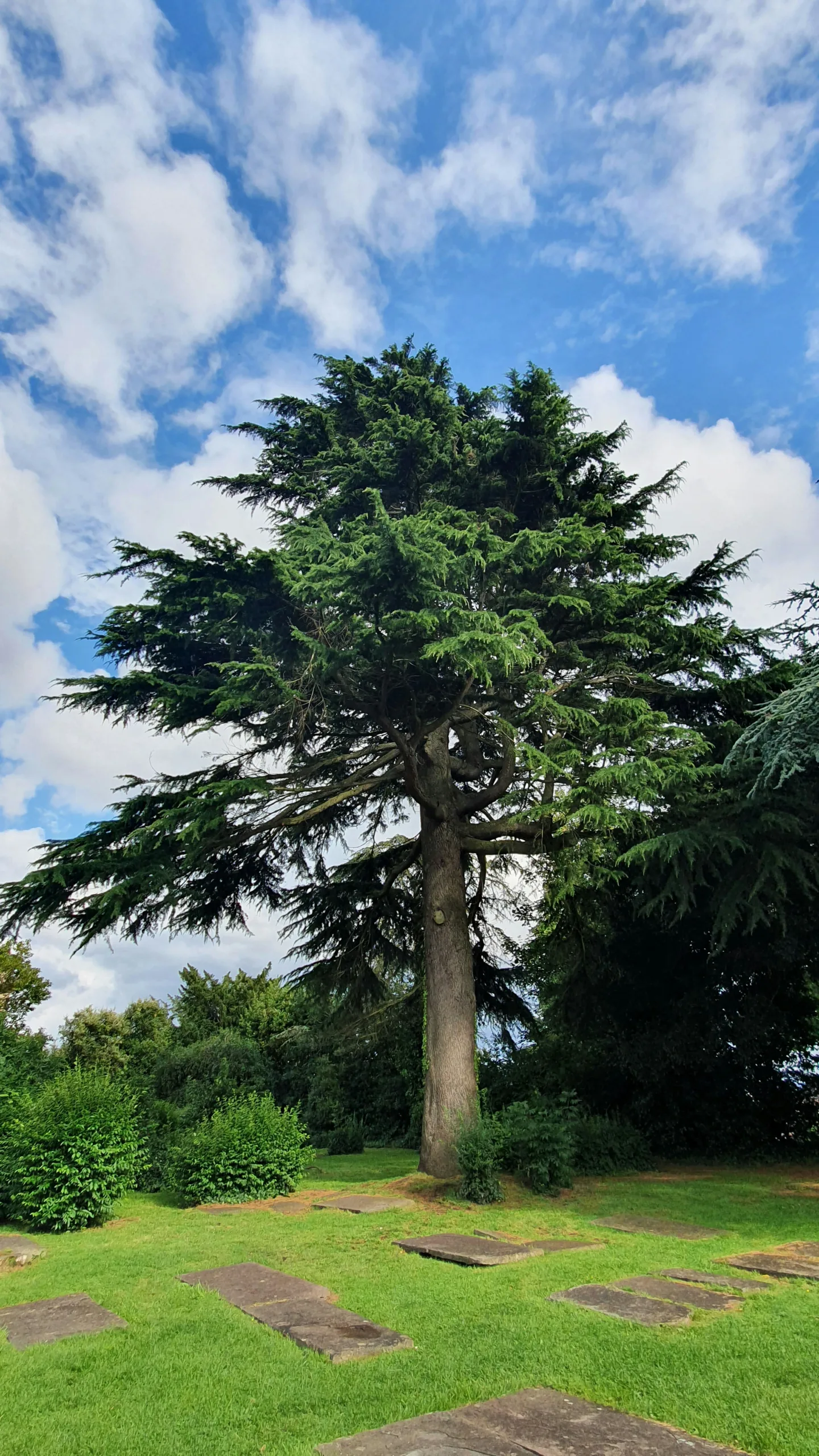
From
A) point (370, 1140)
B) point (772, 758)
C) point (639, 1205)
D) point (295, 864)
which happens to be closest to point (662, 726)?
point (772, 758)

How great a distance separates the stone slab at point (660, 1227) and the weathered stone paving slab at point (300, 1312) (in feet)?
12.9

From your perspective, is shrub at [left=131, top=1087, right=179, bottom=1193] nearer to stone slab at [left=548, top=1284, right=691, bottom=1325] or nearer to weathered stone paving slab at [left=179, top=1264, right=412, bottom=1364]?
weathered stone paving slab at [left=179, top=1264, right=412, bottom=1364]

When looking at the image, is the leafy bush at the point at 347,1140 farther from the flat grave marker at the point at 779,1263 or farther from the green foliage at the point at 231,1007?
the flat grave marker at the point at 779,1263

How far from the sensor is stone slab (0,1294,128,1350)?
479 centimetres

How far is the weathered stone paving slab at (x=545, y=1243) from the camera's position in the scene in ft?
24.0

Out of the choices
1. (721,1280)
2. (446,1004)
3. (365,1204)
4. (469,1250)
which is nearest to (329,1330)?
(469,1250)

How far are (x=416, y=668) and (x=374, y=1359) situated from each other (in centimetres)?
838

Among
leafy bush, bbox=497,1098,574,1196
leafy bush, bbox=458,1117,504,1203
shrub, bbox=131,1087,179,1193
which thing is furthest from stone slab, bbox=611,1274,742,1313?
shrub, bbox=131,1087,179,1193

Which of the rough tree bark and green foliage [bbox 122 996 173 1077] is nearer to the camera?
the rough tree bark

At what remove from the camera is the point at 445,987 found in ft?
40.4

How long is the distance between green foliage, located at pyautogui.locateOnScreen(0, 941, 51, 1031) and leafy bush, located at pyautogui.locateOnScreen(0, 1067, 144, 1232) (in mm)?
15579

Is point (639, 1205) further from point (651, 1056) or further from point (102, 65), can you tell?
point (102, 65)

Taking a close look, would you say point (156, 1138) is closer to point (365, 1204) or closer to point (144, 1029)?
point (365, 1204)

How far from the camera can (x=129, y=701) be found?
36.6 ft
